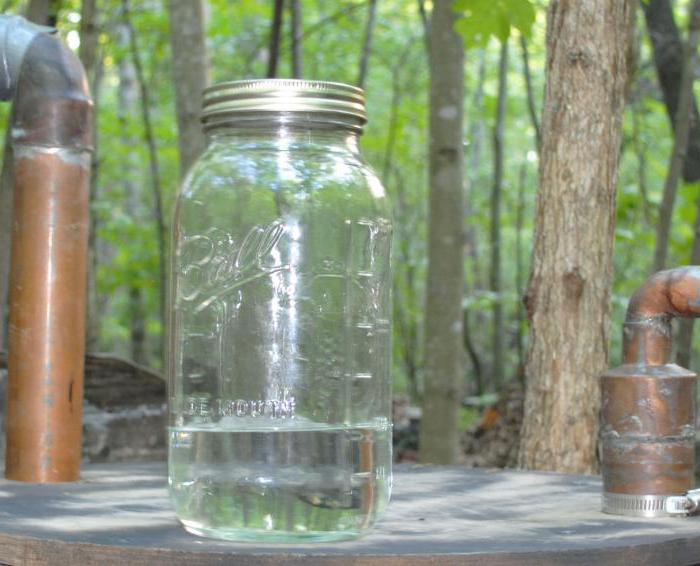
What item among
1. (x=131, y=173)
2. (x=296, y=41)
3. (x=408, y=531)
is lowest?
(x=408, y=531)

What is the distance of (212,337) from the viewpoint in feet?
5.66

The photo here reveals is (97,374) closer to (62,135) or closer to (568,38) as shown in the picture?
(62,135)

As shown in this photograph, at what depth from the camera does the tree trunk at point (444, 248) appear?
5.34m

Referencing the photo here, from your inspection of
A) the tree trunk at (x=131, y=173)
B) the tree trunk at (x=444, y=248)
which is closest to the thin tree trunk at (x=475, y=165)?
the tree trunk at (x=131, y=173)

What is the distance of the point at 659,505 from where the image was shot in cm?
185

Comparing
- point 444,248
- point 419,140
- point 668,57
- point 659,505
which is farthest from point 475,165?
point 659,505

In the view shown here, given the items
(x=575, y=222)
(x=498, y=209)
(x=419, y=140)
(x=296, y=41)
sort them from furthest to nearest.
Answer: (x=419, y=140)
(x=498, y=209)
(x=296, y=41)
(x=575, y=222)

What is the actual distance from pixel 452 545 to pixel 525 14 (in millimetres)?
2408

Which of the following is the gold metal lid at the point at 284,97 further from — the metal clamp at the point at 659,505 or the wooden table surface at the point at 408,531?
the metal clamp at the point at 659,505

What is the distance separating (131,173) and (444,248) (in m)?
8.53

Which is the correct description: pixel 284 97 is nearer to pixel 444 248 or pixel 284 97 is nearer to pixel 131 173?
pixel 444 248

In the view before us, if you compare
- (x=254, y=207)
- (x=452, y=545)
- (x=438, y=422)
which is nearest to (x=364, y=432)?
(x=452, y=545)

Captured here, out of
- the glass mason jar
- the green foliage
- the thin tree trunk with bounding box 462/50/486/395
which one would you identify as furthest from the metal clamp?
the thin tree trunk with bounding box 462/50/486/395

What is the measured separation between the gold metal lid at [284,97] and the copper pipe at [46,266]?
0.77 meters
